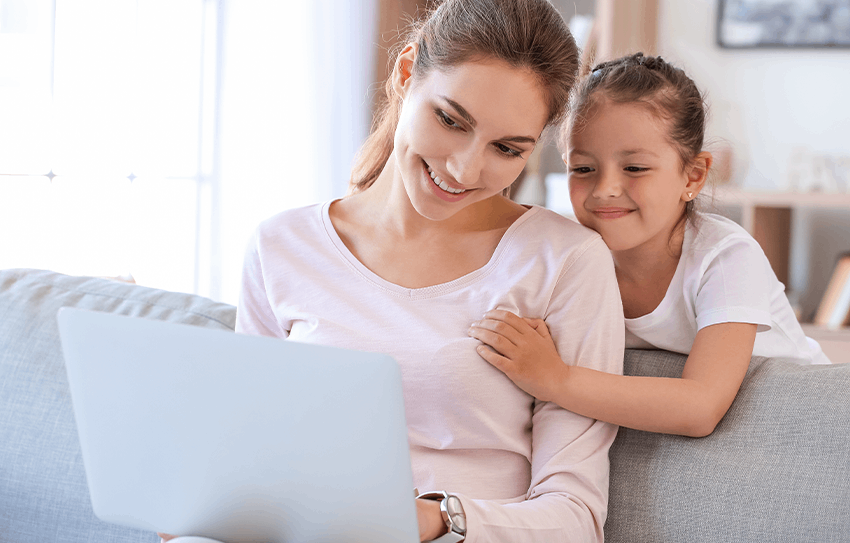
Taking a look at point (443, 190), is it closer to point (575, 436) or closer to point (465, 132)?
point (465, 132)

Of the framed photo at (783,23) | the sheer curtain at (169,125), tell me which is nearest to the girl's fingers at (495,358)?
the sheer curtain at (169,125)

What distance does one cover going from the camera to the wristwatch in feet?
2.76

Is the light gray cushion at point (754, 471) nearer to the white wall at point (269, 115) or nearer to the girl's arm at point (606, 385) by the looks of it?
the girl's arm at point (606, 385)

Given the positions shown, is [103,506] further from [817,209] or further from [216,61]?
[817,209]

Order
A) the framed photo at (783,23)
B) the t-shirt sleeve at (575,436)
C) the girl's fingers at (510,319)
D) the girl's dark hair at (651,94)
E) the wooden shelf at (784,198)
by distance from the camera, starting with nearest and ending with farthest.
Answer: the t-shirt sleeve at (575,436), the girl's fingers at (510,319), the girl's dark hair at (651,94), the wooden shelf at (784,198), the framed photo at (783,23)

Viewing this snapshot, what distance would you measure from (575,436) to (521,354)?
5.3 inches

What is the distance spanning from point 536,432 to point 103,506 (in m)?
0.55

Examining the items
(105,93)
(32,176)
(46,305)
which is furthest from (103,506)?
(105,93)

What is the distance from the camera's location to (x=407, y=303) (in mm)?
1092

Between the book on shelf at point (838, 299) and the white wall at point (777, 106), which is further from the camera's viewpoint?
the white wall at point (777, 106)

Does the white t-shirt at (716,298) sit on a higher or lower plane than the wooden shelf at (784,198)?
lower

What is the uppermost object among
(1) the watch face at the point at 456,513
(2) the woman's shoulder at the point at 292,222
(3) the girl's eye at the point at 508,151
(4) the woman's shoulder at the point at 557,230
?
(3) the girl's eye at the point at 508,151

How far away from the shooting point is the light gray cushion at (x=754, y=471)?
96 cm

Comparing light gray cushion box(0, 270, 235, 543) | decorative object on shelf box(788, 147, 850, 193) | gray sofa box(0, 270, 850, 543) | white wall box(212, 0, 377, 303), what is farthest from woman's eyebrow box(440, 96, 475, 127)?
decorative object on shelf box(788, 147, 850, 193)
